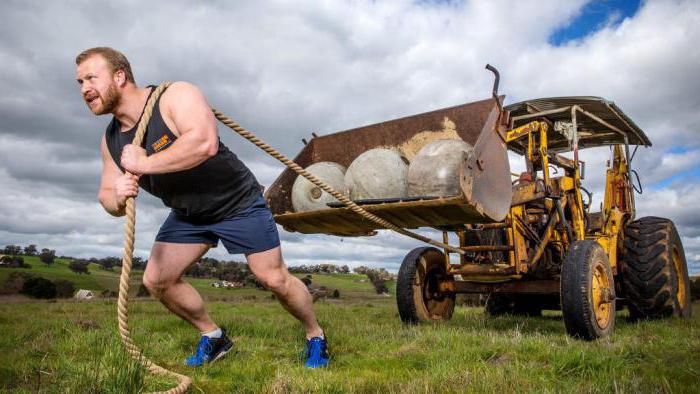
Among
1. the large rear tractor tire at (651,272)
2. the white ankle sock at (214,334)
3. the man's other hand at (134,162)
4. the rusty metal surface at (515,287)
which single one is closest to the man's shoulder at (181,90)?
the man's other hand at (134,162)

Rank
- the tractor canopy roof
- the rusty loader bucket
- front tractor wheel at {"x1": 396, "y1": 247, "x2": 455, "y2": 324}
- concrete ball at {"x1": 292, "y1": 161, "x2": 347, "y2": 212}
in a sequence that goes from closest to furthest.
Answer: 1. the rusty loader bucket
2. concrete ball at {"x1": 292, "y1": 161, "x2": 347, "y2": 212}
3. front tractor wheel at {"x1": 396, "y1": 247, "x2": 455, "y2": 324}
4. the tractor canopy roof

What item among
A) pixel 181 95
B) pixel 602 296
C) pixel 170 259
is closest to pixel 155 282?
pixel 170 259

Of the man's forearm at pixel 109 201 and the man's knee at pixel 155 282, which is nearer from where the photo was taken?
the man's forearm at pixel 109 201

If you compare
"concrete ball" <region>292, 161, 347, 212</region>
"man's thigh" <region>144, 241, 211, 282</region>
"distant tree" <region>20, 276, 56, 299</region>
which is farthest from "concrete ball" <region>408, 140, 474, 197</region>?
"distant tree" <region>20, 276, 56, 299</region>

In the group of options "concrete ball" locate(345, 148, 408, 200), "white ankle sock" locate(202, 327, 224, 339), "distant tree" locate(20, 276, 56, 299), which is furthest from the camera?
"distant tree" locate(20, 276, 56, 299)

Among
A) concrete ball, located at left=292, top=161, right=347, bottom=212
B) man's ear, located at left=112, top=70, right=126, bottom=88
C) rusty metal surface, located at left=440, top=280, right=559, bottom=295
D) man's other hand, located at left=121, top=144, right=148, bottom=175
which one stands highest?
man's ear, located at left=112, top=70, right=126, bottom=88

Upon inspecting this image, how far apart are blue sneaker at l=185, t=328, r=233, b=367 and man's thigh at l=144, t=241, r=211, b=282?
546mm

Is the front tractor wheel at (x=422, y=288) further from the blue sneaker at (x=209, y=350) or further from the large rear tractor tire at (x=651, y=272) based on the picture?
the blue sneaker at (x=209, y=350)

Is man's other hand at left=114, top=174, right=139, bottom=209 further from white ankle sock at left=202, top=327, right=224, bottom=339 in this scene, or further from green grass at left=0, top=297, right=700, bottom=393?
white ankle sock at left=202, top=327, right=224, bottom=339

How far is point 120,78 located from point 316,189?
2.77 m

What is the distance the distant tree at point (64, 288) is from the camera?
947 inches

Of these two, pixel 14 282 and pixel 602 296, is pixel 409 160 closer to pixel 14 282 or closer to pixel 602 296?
pixel 602 296

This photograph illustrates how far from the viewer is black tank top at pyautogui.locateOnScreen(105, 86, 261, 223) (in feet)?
11.0

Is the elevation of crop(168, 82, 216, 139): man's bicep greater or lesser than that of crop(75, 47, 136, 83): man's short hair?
lesser
